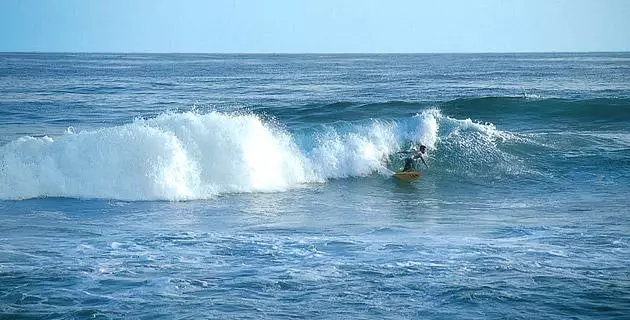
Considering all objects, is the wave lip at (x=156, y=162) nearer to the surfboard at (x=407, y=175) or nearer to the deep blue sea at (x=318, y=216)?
the deep blue sea at (x=318, y=216)

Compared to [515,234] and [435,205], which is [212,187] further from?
[515,234]

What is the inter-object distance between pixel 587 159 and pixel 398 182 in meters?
7.03

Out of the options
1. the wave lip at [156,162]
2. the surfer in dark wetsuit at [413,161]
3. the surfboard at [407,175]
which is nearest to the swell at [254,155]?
the wave lip at [156,162]

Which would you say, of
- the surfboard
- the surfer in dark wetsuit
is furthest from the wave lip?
the surfer in dark wetsuit

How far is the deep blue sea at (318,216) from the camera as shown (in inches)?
378

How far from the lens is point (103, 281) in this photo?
10.3 m

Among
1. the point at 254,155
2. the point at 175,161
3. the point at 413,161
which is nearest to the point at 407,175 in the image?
the point at 413,161

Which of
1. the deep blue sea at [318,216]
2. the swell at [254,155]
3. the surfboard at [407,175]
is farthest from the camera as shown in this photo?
the surfboard at [407,175]

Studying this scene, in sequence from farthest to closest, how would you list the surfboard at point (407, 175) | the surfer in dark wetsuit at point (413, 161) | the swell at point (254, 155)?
1. the surfer in dark wetsuit at point (413, 161)
2. the surfboard at point (407, 175)
3. the swell at point (254, 155)

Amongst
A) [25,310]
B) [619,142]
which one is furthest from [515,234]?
[619,142]

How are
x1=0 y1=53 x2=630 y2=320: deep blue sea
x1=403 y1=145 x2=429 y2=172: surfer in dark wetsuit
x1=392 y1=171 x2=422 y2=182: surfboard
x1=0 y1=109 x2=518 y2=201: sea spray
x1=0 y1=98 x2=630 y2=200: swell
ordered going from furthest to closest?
x1=403 y1=145 x2=429 y2=172: surfer in dark wetsuit
x1=392 y1=171 x2=422 y2=182: surfboard
x1=0 y1=98 x2=630 y2=200: swell
x1=0 y1=109 x2=518 y2=201: sea spray
x1=0 y1=53 x2=630 y2=320: deep blue sea

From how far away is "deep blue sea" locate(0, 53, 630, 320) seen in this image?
31.5 ft

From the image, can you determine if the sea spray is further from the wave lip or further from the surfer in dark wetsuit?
the surfer in dark wetsuit

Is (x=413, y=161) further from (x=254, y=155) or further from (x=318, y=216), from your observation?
(x=318, y=216)
